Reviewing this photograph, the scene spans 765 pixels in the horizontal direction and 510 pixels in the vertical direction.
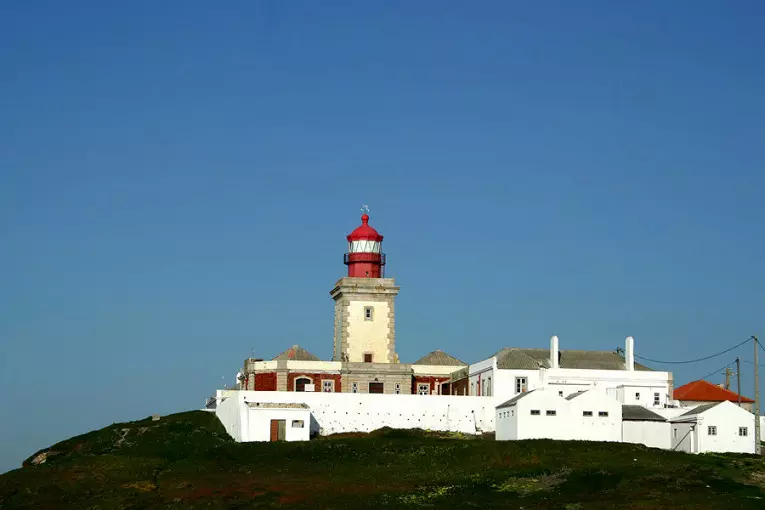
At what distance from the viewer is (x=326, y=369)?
87.3m

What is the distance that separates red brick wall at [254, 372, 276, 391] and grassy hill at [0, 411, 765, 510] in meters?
8.23

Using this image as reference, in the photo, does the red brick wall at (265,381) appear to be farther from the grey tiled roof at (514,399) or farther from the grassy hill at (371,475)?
the grey tiled roof at (514,399)

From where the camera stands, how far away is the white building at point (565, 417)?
7638cm

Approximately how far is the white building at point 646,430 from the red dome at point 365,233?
23.8 metres

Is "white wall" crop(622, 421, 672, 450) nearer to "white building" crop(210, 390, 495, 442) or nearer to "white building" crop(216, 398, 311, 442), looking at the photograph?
"white building" crop(210, 390, 495, 442)

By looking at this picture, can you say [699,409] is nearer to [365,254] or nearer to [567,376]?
[567,376]

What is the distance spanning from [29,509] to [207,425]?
20.4 metres

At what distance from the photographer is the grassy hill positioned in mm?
59219

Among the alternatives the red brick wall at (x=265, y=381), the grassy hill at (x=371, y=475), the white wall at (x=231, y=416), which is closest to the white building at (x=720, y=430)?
the grassy hill at (x=371, y=475)

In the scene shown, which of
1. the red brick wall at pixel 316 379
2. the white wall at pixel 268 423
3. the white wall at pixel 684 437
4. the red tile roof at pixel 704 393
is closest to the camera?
the white wall at pixel 684 437

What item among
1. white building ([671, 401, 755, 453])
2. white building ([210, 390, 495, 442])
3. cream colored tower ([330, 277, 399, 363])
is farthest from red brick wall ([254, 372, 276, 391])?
white building ([671, 401, 755, 453])

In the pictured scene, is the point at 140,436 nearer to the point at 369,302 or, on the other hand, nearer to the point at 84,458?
the point at 84,458

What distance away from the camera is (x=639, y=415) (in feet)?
257

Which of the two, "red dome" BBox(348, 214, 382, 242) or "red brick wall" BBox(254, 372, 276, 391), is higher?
"red dome" BBox(348, 214, 382, 242)
